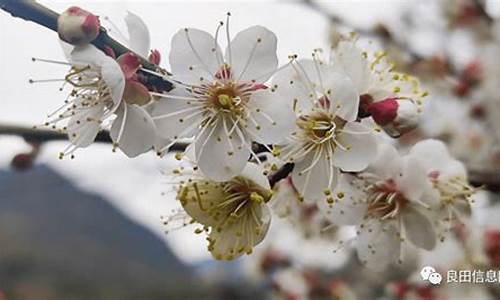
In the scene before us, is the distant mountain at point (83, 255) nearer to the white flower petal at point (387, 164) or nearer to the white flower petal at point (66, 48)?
the white flower petal at point (387, 164)

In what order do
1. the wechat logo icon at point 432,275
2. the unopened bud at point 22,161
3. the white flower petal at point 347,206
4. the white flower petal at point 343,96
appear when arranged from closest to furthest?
the white flower petal at point 343,96 < the white flower petal at point 347,206 < the unopened bud at point 22,161 < the wechat logo icon at point 432,275

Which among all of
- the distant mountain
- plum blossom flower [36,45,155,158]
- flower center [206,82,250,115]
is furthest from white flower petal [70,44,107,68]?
the distant mountain

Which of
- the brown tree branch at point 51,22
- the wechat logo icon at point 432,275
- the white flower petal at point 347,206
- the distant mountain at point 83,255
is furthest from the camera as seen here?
the distant mountain at point 83,255

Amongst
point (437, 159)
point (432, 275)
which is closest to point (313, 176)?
point (437, 159)

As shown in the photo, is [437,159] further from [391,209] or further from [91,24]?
[91,24]

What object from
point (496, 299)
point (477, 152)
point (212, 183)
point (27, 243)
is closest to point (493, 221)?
point (496, 299)

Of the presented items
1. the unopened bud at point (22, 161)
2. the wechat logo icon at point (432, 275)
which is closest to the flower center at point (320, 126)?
the unopened bud at point (22, 161)
